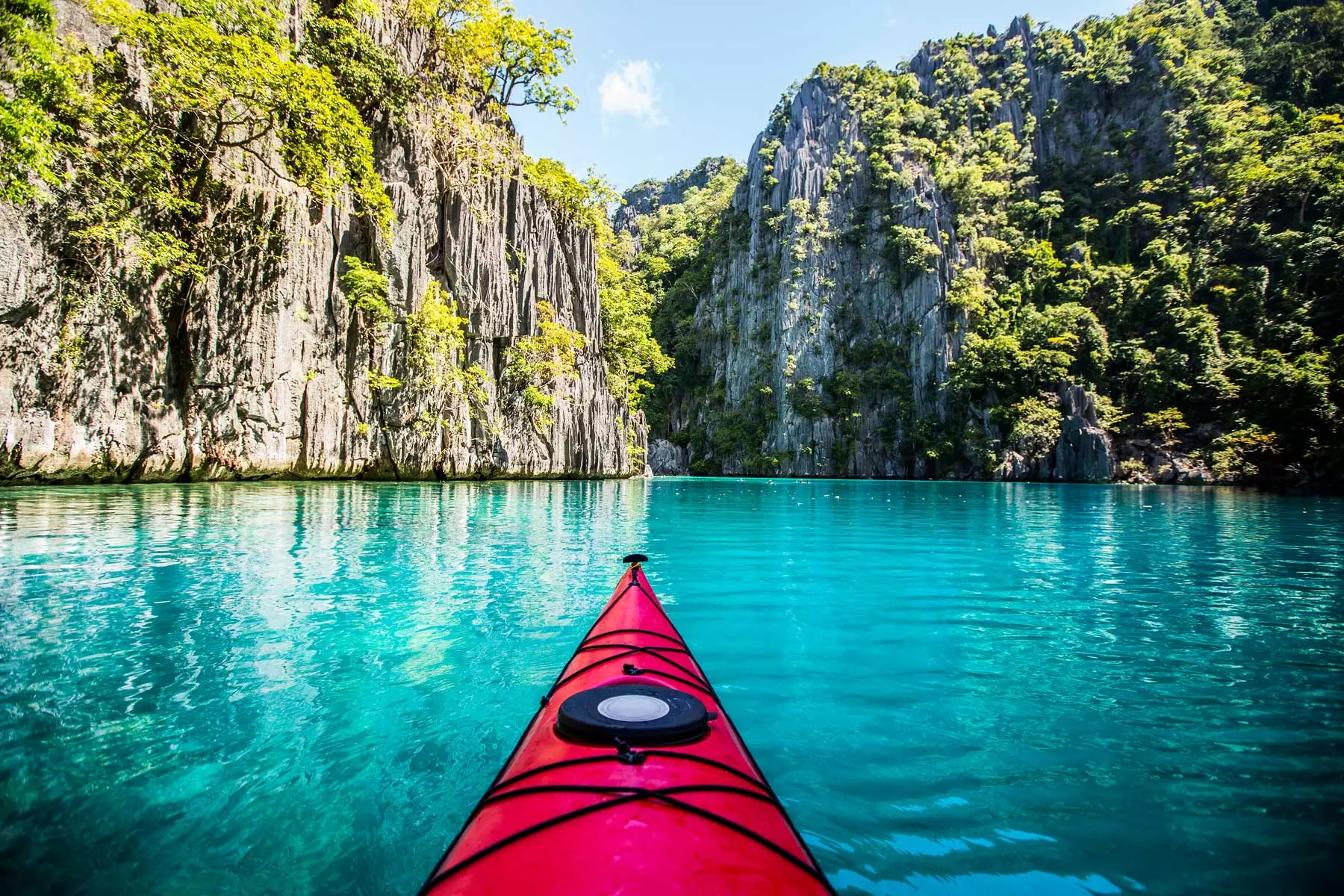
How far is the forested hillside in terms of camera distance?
3650 centimetres

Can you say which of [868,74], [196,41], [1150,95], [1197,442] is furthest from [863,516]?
[1150,95]

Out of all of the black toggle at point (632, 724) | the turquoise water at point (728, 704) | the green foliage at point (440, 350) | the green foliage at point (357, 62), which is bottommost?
the turquoise water at point (728, 704)

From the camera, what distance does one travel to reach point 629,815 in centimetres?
164

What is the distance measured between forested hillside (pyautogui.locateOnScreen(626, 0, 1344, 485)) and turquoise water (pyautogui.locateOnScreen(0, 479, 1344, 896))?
3460 centimetres

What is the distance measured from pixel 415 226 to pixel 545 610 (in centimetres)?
1882

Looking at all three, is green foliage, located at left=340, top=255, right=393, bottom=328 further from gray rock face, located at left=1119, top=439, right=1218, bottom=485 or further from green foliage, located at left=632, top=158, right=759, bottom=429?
gray rock face, located at left=1119, top=439, right=1218, bottom=485

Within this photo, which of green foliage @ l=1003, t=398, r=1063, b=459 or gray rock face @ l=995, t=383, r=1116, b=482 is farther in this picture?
green foliage @ l=1003, t=398, r=1063, b=459

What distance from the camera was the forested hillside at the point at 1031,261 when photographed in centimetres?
3650

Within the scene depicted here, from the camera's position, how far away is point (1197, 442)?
1380 inches

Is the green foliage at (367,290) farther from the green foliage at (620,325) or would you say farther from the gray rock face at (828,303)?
the gray rock face at (828,303)

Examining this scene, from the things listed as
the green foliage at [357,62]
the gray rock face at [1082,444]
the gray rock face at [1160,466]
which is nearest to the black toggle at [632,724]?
the green foliage at [357,62]

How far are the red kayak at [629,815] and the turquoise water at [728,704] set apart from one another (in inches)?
26.9

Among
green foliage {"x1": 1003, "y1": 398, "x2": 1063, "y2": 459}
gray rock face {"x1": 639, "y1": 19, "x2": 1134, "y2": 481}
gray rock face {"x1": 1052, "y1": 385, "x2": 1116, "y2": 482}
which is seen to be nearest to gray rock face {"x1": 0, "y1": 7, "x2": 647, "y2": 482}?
gray rock face {"x1": 639, "y1": 19, "x2": 1134, "y2": 481}

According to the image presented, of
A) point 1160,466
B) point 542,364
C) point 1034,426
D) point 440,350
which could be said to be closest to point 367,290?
point 440,350
